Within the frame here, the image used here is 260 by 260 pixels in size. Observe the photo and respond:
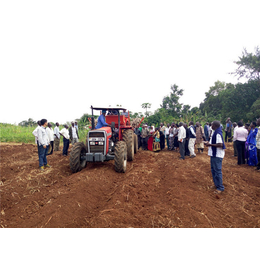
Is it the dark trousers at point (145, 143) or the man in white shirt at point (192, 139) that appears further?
the dark trousers at point (145, 143)

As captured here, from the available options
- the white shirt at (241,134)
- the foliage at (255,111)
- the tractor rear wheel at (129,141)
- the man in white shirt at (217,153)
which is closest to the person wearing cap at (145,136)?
the tractor rear wheel at (129,141)

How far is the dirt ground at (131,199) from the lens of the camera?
11.0 feet

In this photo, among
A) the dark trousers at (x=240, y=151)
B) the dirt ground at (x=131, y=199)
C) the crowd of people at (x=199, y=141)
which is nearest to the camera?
the dirt ground at (x=131, y=199)

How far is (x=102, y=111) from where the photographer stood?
24.6 ft

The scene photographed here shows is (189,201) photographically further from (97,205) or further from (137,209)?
(97,205)

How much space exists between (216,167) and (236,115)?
1888 centimetres

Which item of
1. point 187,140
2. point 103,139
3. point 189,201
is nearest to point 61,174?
point 103,139

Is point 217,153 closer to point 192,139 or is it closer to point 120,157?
point 120,157

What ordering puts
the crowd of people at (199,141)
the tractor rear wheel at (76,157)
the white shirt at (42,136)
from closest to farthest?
the crowd of people at (199,141), the tractor rear wheel at (76,157), the white shirt at (42,136)

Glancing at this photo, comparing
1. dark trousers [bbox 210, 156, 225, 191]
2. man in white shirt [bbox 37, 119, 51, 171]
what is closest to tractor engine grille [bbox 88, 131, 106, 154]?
man in white shirt [bbox 37, 119, 51, 171]

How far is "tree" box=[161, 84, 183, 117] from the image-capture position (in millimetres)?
26141

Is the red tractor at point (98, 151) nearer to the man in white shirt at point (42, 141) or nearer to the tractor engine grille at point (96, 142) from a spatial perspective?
the tractor engine grille at point (96, 142)

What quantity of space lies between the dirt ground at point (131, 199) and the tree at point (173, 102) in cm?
1997

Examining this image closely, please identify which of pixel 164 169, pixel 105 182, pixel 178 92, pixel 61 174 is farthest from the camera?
pixel 178 92
